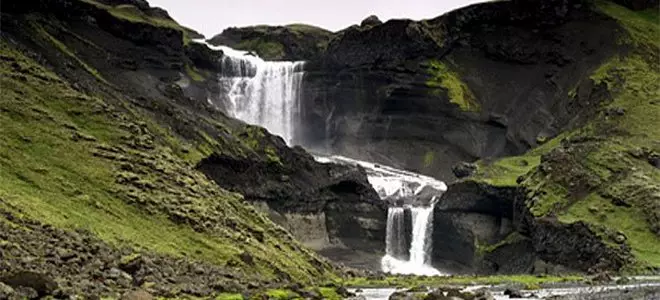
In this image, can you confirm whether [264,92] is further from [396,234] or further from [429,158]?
[396,234]

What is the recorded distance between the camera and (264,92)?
156 meters

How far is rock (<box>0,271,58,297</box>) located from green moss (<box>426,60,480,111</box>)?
12739 cm

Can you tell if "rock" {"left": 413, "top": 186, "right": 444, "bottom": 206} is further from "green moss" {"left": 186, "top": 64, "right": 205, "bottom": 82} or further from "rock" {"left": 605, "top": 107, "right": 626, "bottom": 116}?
"green moss" {"left": 186, "top": 64, "right": 205, "bottom": 82}

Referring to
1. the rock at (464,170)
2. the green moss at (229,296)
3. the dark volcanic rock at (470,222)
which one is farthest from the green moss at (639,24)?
the green moss at (229,296)

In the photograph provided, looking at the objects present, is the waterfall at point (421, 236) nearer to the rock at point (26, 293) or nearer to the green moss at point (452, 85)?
the green moss at point (452, 85)

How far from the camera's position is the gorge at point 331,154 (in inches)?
1933

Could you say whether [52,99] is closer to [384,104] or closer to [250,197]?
[250,197]

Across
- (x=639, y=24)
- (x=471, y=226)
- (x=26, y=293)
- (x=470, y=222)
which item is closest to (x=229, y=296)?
(x=26, y=293)

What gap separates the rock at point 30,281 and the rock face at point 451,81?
120m

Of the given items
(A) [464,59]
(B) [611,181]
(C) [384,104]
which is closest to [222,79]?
(C) [384,104]

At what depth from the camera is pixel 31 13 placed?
107688 millimetres

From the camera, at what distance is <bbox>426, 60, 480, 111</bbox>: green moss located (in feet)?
487

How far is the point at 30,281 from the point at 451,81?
13270cm

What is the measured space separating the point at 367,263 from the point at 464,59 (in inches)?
2802
